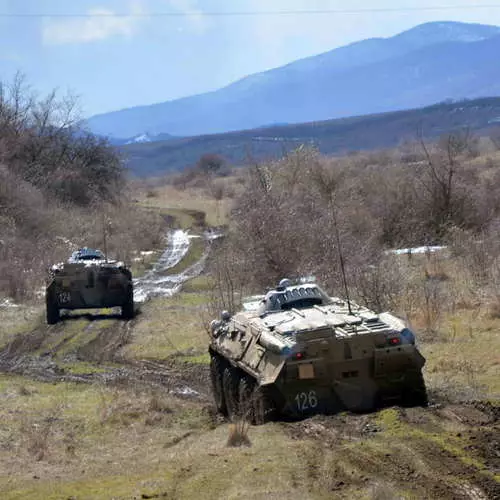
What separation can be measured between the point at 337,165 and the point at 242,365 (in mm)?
30681

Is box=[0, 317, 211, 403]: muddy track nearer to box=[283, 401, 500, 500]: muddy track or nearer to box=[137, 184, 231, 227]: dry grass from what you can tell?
box=[283, 401, 500, 500]: muddy track

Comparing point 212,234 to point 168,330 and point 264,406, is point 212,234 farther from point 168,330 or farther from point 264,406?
point 264,406

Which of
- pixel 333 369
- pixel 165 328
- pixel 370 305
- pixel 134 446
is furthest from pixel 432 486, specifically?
pixel 165 328

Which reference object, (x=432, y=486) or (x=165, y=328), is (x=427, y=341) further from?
(x=432, y=486)

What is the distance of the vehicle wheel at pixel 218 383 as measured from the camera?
12852 mm

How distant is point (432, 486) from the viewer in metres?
7.82

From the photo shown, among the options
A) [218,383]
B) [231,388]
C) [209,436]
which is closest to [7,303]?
[218,383]

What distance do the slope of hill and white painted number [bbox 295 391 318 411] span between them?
10741cm

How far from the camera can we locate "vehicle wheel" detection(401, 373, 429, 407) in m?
11.2

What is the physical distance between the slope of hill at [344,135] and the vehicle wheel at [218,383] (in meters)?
105

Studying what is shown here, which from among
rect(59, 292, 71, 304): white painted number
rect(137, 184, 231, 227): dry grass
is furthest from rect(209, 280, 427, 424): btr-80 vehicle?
rect(137, 184, 231, 227): dry grass

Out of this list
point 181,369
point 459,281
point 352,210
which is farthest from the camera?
point 352,210

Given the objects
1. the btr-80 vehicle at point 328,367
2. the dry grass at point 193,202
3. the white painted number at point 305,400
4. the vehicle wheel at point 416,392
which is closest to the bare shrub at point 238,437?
the btr-80 vehicle at point 328,367

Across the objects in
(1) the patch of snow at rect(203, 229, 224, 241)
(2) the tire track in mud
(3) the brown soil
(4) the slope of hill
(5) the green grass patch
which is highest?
(4) the slope of hill
